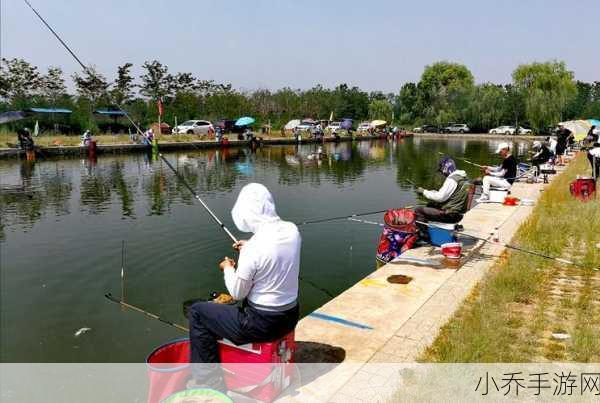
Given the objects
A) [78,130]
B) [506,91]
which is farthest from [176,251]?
[506,91]

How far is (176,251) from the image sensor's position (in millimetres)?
8930

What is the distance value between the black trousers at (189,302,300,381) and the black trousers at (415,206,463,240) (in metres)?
4.45

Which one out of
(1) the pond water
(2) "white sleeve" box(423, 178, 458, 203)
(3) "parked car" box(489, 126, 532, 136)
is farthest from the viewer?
(3) "parked car" box(489, 126, 532, 136)

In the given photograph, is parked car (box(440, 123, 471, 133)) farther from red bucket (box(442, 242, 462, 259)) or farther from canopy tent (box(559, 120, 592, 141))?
red bucket (box(442, 242, 462, 259))

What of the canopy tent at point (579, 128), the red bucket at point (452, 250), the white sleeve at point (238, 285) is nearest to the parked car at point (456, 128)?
the canopy tent at point (579, 128)

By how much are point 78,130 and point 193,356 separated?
35.1m

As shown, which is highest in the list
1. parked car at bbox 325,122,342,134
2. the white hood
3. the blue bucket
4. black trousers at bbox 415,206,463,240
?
parked car at bbox 325,122,342,134

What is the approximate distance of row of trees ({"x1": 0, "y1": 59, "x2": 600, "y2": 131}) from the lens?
126ft

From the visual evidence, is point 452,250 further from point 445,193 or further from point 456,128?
point 456,128

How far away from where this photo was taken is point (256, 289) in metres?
3.40

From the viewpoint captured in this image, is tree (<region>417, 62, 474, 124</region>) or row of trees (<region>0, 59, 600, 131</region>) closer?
row of trees (<region>0, 59, 600, 131</region>)

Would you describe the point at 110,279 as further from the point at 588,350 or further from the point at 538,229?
the point at 538,229

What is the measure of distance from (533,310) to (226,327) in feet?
11.4

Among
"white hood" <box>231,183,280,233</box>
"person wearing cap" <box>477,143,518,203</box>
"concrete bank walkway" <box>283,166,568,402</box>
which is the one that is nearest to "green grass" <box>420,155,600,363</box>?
"concrete bank walkway" <box>283,166,568,402</box>
